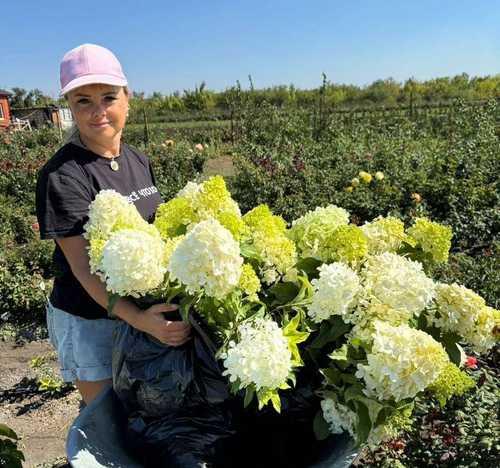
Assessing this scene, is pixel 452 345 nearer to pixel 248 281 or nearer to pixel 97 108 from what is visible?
pixel 248 281

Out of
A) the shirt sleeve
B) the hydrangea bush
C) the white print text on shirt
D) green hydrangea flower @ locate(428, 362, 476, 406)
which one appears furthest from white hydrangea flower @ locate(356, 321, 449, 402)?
the white print text on shirt

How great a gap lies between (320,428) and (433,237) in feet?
1.58

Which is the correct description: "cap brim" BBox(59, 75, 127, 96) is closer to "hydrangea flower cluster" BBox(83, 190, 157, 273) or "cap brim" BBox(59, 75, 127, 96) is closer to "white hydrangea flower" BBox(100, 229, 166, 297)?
"hydrangea flower cluster" BBox(83, 190, 157, 273)

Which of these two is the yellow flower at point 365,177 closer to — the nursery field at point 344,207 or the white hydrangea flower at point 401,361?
the nursery field at point 344,207

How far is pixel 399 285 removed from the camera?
3.40ft

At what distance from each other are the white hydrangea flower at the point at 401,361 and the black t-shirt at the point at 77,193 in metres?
0.88

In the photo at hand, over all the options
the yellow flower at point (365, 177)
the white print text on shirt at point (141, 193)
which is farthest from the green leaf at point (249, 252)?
the yellow flower at point (365, 177)

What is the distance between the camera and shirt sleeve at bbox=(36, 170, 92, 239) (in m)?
1.46

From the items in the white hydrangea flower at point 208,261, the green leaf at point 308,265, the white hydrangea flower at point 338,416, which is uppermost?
the white hydrangea flower at point 208,261

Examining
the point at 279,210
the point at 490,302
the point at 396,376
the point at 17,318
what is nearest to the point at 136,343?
the point at 396,376

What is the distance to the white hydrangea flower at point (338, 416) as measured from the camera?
1.07 metres

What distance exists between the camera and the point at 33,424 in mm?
3162

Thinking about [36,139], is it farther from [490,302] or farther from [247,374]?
[247,374]

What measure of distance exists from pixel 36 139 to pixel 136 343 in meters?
13.4
